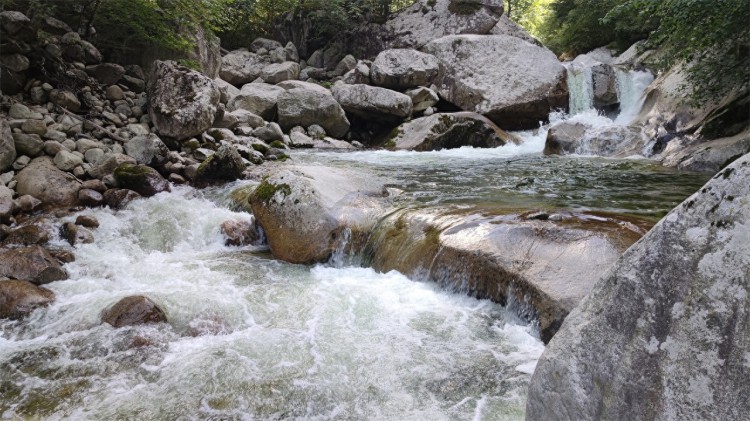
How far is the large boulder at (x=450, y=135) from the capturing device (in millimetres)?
15664

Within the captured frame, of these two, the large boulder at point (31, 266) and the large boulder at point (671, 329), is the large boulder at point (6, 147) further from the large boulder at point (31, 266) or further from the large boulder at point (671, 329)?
the large boulder at point (671, 329)

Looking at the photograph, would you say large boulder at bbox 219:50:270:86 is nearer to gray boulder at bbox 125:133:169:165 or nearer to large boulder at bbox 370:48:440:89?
large boulder at bbox 370:48:440:89

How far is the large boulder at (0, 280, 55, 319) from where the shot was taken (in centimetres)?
486

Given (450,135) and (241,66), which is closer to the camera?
(450,135)

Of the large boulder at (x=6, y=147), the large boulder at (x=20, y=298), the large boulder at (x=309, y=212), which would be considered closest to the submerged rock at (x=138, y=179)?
the large boulder at (x=6, y=147)

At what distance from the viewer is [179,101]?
11.1m

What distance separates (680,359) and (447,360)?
2.30 meters

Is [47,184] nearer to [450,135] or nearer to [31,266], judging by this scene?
[31,266]

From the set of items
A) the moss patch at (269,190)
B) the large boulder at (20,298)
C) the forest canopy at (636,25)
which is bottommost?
the large boulder at (20,298)

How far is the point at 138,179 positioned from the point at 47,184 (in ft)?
4.68

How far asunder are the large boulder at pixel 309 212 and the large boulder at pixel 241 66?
49.3 feet

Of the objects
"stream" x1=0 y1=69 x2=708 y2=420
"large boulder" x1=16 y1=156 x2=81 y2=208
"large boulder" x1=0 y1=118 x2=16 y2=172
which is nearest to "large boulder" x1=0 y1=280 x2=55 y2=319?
"stream" x1=0 y1=69 x2=708 y2=420

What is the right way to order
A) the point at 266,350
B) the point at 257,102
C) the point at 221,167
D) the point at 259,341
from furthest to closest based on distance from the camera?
the point at 257,102, the point at 221,167, the point at 259,341, the point at 266,350

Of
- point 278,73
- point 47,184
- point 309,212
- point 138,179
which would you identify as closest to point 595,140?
point 309,212
